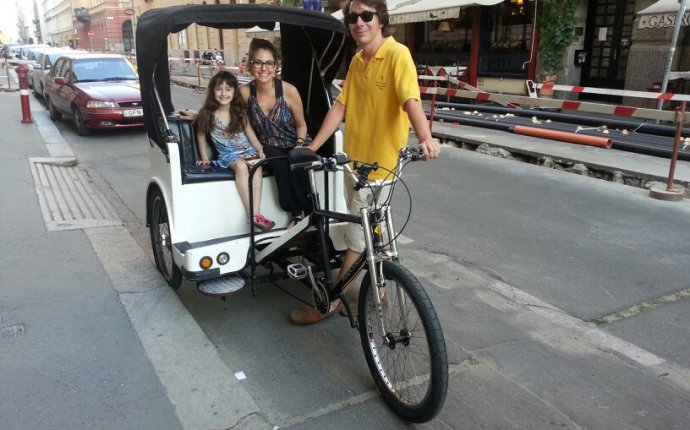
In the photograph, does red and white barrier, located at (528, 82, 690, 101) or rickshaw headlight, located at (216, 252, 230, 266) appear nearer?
rickshaw headlight, located at (216, 252, 230, 266)

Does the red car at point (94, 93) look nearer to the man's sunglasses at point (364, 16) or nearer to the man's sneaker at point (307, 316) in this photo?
the man's sneaker at point (307, 316)

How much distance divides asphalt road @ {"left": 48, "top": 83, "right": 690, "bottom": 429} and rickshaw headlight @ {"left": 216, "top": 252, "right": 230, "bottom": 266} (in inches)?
19.6

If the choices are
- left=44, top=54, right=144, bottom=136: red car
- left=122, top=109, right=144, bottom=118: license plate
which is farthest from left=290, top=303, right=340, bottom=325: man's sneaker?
left=122, top=109, right=144, bottom=118: license plate

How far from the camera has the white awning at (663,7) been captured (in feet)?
40.4

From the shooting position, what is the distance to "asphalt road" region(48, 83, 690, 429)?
3.11 m

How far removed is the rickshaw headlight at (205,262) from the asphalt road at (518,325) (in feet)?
1.61

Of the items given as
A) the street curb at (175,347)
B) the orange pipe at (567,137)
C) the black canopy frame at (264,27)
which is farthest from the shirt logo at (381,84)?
the orange pipe at (567,137)

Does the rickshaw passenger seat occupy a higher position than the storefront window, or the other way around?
the storefront window

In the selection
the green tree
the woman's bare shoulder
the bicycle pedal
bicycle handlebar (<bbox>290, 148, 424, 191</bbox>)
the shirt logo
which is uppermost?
the green tree

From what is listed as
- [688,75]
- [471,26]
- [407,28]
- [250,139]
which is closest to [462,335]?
[250,139]

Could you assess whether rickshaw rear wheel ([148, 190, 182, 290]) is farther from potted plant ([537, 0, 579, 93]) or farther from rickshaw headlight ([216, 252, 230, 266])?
potted plant ([537, 0, 579, 93])

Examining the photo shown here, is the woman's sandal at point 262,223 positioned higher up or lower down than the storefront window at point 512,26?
lower down

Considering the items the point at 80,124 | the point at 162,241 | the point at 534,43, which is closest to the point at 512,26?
the point at 534,43

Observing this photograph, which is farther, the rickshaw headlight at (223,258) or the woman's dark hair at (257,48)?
the woman's dark hair at (257,48)
